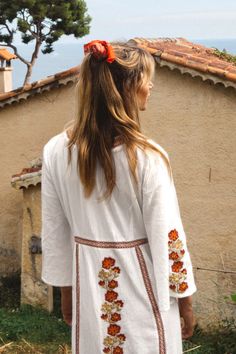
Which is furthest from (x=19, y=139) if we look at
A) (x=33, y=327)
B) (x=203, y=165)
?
(x=203, y=165)

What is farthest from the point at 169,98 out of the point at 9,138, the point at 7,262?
the point at 7,262

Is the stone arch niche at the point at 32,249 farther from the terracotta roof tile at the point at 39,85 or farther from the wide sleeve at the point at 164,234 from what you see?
the wide sleeve at the point at 164,234

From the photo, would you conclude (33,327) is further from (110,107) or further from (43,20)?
(43,20)

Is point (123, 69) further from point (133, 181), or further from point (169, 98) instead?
point (169, 98)

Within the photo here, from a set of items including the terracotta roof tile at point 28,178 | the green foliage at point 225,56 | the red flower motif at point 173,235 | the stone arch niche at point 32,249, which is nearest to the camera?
the red flower motif at point 173,235

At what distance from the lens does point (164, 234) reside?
7.93ft

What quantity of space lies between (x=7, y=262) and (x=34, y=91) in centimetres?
339

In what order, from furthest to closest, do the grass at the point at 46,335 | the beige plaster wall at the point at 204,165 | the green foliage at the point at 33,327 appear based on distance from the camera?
the beige plaster wall at the point at 204,165, the green foliage at the point at 33,327, the grass at the point at 46,335

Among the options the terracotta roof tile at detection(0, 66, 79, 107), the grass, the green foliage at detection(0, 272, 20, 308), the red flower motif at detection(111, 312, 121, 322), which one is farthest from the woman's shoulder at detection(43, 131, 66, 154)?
the green foliage at detection(0, 272, 20, 308)

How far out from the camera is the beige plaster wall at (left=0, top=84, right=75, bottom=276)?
10.2 metres

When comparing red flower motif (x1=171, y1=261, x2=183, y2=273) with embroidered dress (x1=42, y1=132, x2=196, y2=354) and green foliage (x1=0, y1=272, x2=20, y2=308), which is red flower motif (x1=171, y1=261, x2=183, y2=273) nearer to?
embroidered dress (x1=42, y1=132, x2=196, y2=354)

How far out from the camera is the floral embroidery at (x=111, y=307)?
2.54 metres

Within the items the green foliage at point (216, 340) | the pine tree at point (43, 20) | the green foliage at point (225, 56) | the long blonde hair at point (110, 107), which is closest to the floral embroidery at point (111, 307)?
Answer: the long blonde hair at point (110, 107)

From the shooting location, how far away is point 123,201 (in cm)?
246
